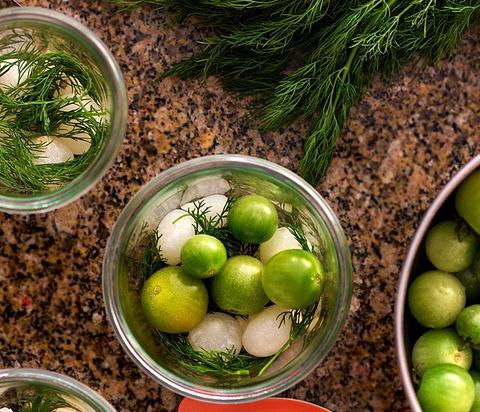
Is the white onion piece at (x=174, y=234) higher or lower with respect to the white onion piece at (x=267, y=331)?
higher

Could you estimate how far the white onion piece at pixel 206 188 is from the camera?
933 millimetres

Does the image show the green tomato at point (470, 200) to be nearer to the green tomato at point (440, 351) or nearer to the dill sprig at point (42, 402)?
the green tomato at point (440, 351)

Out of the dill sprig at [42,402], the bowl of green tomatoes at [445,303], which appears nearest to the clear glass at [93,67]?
the dill sprig at [42,402]

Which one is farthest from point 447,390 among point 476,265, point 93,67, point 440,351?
point 93,67

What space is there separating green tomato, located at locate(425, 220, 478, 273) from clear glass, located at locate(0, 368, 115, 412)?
419mm

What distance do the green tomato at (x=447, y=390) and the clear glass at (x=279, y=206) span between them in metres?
0.11

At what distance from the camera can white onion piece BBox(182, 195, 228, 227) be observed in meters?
0.92

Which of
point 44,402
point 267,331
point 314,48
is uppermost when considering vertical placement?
point 314,48

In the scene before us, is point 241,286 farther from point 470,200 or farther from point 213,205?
point 470,200

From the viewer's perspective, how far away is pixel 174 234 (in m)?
0.90

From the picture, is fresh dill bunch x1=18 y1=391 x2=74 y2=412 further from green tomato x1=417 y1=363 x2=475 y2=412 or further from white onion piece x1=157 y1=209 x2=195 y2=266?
green tomato x1=417 y1=363 x2=475 y2=412

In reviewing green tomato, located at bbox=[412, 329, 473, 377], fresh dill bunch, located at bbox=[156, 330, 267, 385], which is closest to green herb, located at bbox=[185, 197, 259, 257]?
fresh dill bunch, located at bbox=[156, 330, 267, 385]

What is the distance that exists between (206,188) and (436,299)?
29cm

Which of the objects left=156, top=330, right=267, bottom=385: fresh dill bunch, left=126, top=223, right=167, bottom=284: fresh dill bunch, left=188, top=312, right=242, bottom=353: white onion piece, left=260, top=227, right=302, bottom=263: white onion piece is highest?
left=260, top=227, right=302, bottom=263: white onion piece
